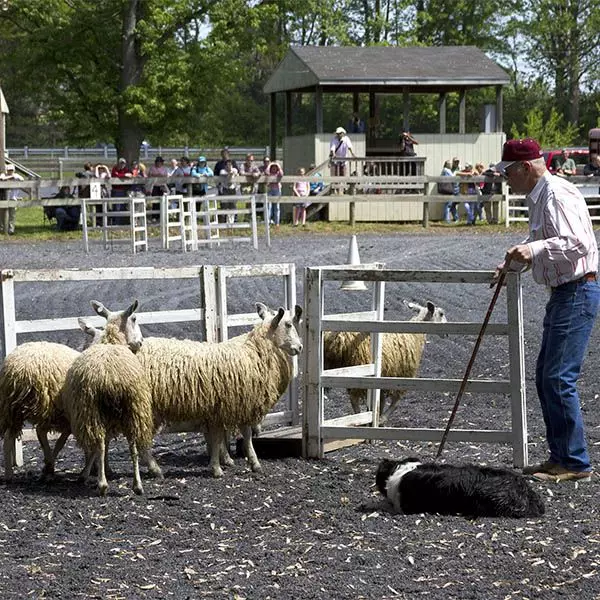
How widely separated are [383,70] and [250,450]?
28.8 metres

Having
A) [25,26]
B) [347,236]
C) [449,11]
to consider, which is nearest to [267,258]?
[347,236]

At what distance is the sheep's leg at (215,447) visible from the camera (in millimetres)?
7957

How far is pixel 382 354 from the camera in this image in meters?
9.71

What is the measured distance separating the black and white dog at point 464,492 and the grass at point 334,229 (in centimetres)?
2089

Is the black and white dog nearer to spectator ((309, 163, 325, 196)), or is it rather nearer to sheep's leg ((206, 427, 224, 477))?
sheep's leg ((206, 427, 224, 477))

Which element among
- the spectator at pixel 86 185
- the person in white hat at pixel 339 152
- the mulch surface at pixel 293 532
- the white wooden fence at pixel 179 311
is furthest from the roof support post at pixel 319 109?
the white wooden fence at pixel 179 311

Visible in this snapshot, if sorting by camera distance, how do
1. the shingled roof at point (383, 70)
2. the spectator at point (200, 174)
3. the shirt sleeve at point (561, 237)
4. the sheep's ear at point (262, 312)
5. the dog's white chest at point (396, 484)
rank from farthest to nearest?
1. the shingled roof at point (383, 70)
2. the spectator at point (200, 174)
3. the sheep's ear at point (262, 312)
4. the shirt sleeve at point (561, 237)
5. the dog's white chest at point (396, 484)

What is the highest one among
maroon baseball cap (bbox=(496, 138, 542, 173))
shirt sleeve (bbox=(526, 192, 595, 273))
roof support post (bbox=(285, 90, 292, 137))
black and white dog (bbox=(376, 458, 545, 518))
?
roof support post (bbox=(285, 90, 292, 137))

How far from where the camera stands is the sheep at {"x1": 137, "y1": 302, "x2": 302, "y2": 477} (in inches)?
313

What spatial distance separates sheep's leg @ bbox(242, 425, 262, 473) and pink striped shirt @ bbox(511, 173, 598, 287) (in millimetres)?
2242

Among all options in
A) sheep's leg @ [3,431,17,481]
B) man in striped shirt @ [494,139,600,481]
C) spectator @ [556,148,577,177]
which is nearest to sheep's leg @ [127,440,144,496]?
sheep's leg @ [3,431,17,481]

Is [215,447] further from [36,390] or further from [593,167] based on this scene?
[593,167]

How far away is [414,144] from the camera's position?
112 ft

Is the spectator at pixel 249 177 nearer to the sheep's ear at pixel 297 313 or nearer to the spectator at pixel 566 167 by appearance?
the spectator at pixel 566 167
